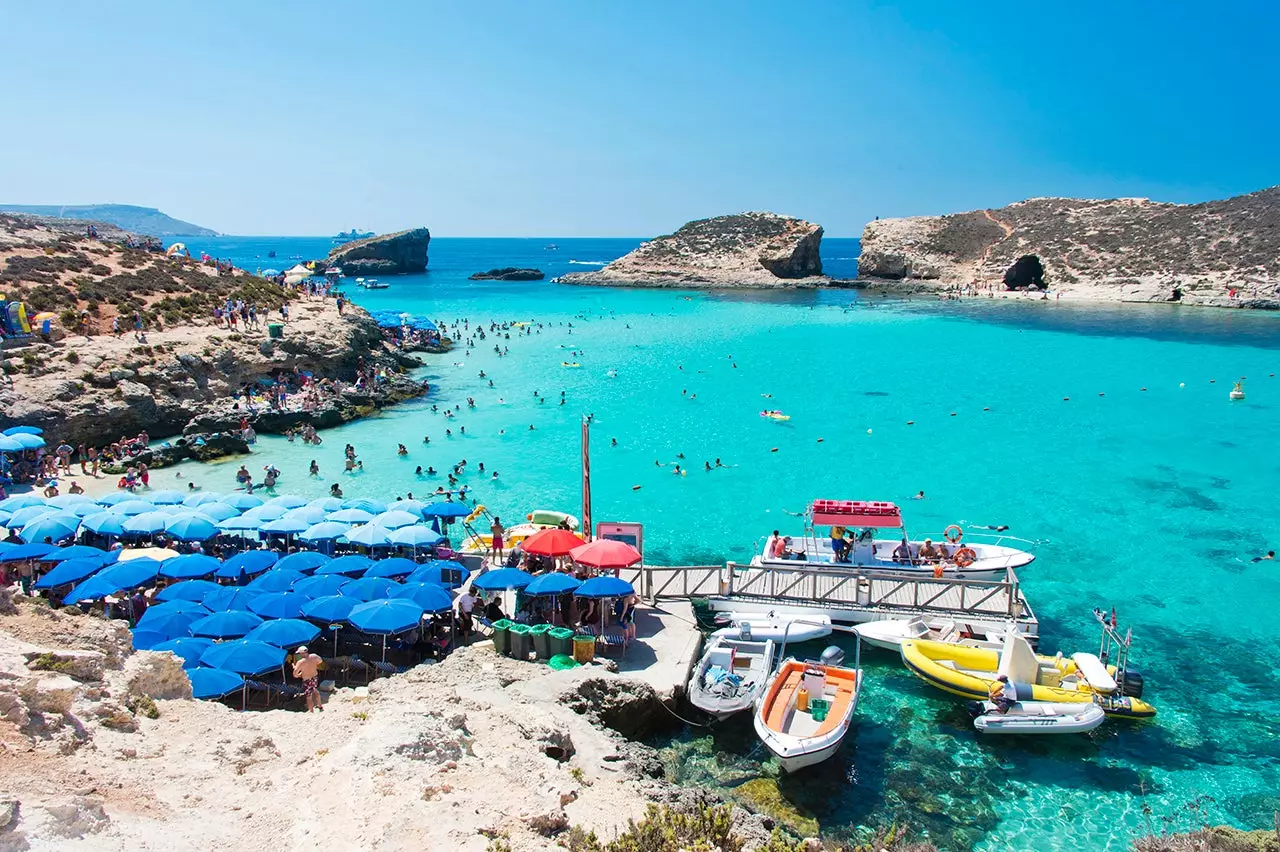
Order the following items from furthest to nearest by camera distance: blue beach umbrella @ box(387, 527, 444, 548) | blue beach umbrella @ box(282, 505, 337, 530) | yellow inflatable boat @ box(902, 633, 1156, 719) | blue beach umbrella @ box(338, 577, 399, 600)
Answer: blue beach umbrella @ box(282, 505, 337, 530) < blue beach umbrella @ box(387, 527, 444, 548) < blue beach umbrella @ box(338, 577, 399, 600) < yellow inflatable boat @ box(902, 633, 1156, 719)

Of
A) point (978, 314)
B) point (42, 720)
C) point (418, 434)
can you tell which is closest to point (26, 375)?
point (418, 434)

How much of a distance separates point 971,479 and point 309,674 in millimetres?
25494

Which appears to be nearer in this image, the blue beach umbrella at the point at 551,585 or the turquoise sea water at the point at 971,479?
the turquoise sea water at the point at 971,479

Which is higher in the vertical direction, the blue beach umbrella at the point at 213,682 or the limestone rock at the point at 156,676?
the limestone rock at the point at 156,676

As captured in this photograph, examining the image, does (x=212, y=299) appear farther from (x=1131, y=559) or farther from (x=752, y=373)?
(x=1131, y=559)

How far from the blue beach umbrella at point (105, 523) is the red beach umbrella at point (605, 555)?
11.9 meters

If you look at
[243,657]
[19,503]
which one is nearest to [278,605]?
[243,657]

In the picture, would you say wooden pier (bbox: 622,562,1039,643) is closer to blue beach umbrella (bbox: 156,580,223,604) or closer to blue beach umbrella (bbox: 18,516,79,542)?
blue beach umbrella (bbox: 156,580,223,604)

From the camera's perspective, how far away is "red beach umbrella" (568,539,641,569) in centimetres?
1767

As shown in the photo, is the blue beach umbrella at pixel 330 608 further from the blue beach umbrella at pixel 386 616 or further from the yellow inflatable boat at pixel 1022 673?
the yellow inflatable boat at pixel 1022 673

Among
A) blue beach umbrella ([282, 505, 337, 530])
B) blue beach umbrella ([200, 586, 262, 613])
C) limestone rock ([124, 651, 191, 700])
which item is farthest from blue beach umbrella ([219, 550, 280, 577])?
limestone rock ([124, 651, 191, 700])

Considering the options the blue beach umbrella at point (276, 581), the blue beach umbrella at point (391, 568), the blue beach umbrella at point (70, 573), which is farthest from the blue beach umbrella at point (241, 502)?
the blue beach umbrella at point (391, 568)

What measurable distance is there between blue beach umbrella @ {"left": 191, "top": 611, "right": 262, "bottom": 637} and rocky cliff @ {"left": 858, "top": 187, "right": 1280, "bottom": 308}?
96.5 m

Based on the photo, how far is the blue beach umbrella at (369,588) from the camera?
53.6 ft
